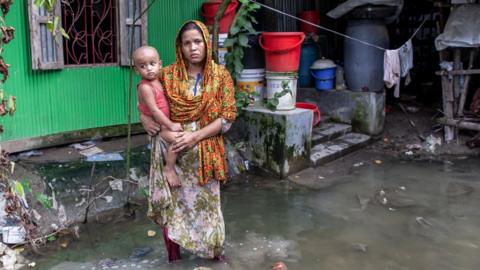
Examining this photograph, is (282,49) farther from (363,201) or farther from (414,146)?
(414,146)

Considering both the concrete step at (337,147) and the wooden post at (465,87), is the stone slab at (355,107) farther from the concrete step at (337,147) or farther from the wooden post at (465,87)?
the wooden post at (465,87)

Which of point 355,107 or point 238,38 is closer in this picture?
point 238,38

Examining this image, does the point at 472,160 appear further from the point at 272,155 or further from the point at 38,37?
the point at 38,37

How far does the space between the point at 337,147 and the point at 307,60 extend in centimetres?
166

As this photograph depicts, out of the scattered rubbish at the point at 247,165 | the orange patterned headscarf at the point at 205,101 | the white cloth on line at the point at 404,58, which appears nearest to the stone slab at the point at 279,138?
the scattered rubbish at the point at 247,165

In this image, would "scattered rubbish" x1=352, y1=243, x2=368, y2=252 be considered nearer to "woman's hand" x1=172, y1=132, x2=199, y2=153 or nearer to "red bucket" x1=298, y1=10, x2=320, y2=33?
"woman's hand" x1=172, y1=132, x2=199, y2=153

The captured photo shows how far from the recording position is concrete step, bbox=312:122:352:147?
7.22 meters

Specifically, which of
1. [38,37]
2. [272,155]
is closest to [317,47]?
[272,155]

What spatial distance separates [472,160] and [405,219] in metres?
2.57

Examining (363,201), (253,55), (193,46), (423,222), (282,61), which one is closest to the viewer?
(193,46)

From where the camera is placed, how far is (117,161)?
548cm

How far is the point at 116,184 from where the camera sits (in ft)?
17.2

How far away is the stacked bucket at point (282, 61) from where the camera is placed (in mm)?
6293

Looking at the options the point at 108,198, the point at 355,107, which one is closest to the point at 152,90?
the point at 108,198
